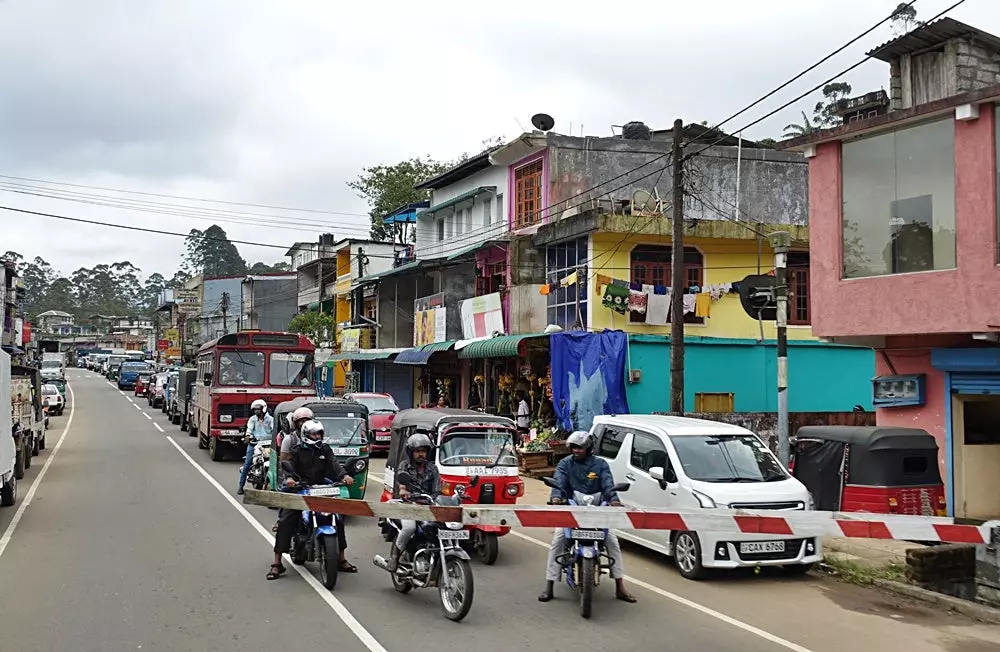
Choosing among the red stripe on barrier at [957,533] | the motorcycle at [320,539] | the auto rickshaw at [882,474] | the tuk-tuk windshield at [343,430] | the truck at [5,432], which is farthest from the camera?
the tuk-tuk windshield at [343,430]

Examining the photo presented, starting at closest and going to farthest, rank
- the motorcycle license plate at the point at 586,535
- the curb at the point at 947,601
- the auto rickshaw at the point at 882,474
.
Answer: the motorcycle license plate at the point at 586,535 → the curb at the point at 947,601 → the auto rickshaw at the point at 882,474

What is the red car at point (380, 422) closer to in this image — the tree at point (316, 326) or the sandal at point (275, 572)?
the sandal at point (275, 572)

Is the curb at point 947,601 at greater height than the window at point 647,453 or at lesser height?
lesser

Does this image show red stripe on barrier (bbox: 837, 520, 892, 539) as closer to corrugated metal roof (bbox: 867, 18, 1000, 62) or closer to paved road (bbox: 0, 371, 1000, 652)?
paved road (bbox: 0, 371, 1000, 652)

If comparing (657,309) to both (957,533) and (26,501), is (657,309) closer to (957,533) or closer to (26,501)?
(26,501)

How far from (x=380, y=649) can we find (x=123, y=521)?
8150 mm

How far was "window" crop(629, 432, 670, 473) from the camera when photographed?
11211 mm

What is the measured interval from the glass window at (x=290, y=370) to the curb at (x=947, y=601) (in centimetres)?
1611

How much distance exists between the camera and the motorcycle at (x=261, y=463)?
15.9 meters

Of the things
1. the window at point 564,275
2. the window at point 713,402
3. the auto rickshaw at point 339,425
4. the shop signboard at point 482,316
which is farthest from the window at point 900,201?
the shop signboard at point 482,316

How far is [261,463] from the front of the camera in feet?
52.5

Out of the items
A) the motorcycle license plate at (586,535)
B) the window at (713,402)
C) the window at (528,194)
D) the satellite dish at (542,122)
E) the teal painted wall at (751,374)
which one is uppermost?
the satellite dish at (542,122)

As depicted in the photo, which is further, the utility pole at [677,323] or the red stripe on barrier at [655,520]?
the utility pole at [677,323]

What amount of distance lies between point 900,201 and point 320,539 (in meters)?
10.5
